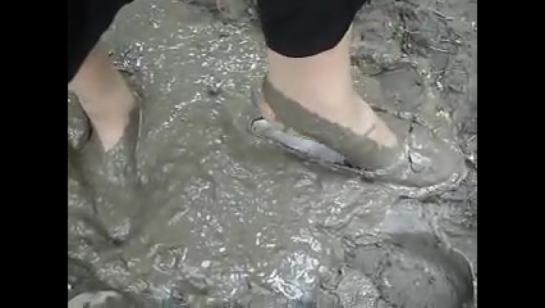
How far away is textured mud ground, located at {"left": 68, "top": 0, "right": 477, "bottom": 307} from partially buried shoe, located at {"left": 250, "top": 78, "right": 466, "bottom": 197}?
13 millimetres

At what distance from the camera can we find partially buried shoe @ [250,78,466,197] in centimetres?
117

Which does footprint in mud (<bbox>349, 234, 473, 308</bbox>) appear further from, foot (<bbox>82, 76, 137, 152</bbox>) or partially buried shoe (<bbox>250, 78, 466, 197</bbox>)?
foot (<bbox>82, 76, 137, 152</bbox>)

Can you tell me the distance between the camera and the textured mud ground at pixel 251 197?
1165mm

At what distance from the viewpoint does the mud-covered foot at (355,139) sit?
3.85ft

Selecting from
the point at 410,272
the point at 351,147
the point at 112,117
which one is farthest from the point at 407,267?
the point at 112,117

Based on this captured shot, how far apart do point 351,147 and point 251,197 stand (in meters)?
0.13

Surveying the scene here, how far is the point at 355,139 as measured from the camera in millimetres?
1176

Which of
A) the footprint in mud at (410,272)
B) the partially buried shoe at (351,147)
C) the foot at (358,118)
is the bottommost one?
the footprint in mud at (410,272)

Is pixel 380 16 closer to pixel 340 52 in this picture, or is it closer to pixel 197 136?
pixel 340 52

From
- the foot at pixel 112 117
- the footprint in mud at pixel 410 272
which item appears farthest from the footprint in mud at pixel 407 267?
the foot at pixel 112 117

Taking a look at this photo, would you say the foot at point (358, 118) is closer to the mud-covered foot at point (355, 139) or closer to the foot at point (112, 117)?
the mud-covered foot at point (355, 139)

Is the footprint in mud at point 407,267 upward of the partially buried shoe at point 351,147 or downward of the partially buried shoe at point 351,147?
downward
